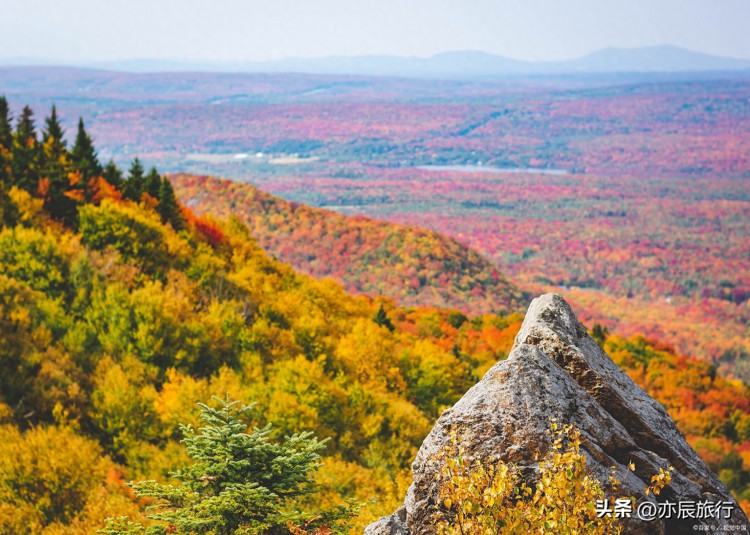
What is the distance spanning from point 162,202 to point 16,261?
1955cm

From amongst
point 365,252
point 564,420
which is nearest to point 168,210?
point 564,420

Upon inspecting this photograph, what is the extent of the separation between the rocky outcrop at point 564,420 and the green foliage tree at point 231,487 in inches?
81.8

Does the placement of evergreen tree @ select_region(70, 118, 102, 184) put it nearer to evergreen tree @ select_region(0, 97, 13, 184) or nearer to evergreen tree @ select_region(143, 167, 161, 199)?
evergreen tree @ select_region(143, 167, 161, 199)

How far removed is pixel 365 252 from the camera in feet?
554

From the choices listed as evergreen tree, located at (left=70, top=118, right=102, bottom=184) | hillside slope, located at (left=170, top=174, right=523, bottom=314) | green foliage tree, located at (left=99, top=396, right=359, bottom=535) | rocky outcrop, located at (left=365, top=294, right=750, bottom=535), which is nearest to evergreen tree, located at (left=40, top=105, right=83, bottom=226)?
evergreen tree, located at (left=70, top=118, right=102, bottom=184)

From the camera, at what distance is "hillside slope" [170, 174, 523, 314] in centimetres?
15212

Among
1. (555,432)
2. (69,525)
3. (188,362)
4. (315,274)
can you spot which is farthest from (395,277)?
(555,432)

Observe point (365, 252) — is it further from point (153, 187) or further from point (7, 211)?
point (7, 211)

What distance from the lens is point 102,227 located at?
4262cm

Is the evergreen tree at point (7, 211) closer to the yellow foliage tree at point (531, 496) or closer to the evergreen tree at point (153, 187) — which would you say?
the evergreen tree at point (153, 187)

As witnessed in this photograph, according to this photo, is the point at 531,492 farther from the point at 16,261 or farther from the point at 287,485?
the point at 16,261

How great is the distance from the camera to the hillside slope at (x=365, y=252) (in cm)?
15212

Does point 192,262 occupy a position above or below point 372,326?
above

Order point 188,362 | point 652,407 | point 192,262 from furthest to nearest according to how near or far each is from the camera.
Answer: point 192,262 < point 188,362 < point 652,407
